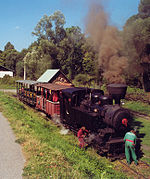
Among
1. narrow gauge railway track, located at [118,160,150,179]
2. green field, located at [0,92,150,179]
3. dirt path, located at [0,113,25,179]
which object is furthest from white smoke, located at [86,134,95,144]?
dirt path, located at [0,113,25,179]

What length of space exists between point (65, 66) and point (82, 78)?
26.5 feet

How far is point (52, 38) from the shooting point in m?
42.1

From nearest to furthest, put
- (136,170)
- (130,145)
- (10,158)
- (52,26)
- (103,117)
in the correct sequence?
1. (10,158)
2. (136,170)
3. (130,145)
4. (103,117)
5. (52,26)

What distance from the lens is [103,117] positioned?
8.14 meters

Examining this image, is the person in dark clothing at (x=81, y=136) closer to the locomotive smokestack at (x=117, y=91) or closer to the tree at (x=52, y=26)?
the locomotive smokestack at (x=117, y=91)

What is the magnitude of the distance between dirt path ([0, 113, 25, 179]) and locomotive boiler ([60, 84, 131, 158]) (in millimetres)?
3057

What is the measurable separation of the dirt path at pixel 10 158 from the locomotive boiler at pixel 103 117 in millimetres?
3057

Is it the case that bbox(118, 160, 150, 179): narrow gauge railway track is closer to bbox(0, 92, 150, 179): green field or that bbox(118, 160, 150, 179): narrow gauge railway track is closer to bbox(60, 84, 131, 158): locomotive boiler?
bbox(0, 92, 150, 179): green field

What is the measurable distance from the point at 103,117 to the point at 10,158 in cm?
403

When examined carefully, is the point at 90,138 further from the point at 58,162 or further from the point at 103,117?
the point at 58,162

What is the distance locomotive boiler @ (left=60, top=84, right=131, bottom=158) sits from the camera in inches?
297

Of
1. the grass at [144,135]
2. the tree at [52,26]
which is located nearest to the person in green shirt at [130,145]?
the grass at [144,135]

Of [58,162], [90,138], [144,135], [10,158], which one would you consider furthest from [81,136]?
[144,135]

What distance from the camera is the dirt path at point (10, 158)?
5.09m
